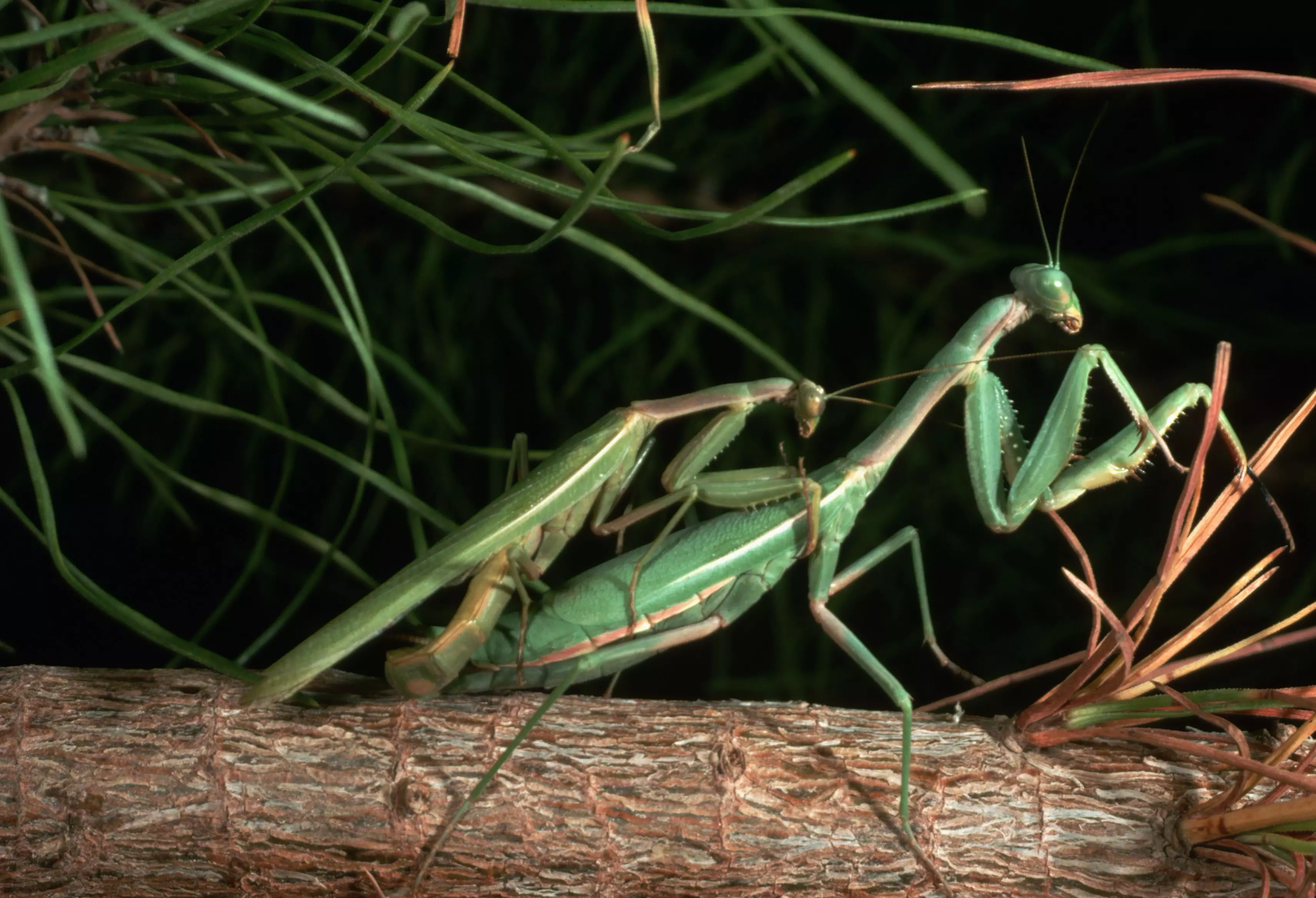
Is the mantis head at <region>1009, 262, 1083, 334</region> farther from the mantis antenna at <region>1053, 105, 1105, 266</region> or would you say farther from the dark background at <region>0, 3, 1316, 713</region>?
the dark background at <region>0, 3, 1316, 713</region>

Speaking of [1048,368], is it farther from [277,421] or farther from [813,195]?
[277,421]

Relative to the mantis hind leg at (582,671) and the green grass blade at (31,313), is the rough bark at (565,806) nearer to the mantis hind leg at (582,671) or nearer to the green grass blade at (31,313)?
the mantis hind leg at (582,671)

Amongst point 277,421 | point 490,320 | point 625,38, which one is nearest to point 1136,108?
point 625,38

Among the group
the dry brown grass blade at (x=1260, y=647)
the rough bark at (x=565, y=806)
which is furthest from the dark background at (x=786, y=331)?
the dry brown grass blade at (x=1260, y=647)

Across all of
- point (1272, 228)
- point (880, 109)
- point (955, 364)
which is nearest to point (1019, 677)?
point (955, 364)

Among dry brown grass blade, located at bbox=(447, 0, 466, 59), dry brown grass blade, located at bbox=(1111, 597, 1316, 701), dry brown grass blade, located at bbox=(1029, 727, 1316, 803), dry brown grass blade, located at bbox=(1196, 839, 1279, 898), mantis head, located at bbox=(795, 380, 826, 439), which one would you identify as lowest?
dry brown grass blade, located at bbox=(1196, 839, 1279, 898)

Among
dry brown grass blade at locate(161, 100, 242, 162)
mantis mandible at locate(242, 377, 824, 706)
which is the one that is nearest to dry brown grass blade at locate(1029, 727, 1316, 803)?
mantis mandible at locate(242, 377, 824, 706)
